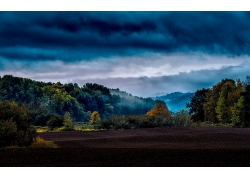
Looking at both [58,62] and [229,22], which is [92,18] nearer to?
[58,62]

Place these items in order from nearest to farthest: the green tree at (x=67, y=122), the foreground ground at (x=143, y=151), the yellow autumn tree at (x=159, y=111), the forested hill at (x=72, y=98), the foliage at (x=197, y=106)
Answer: the foreground ground at (x=143, y=151) → the forested hill at (x=72, y=98) → the green tree at (x=67, y=122) → the yellow autumn tree at (x=159, y=111) → the foliage at (x=197, y=106)

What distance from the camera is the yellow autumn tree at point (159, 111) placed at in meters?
19.3

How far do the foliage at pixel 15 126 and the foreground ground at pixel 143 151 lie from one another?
2.99ft

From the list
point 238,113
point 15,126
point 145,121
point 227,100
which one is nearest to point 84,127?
point 145,121

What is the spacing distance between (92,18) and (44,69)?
251 cm

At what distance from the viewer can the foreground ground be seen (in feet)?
38.8

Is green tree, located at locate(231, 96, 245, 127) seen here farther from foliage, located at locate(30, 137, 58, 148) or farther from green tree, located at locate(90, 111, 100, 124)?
foliage, located at locate(30, 137, 58, 148)

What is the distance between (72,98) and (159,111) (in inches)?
204

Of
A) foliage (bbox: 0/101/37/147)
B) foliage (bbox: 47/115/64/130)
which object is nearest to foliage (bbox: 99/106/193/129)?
foliage (bbox: 47/115/64/130)

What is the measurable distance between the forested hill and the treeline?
2811mm

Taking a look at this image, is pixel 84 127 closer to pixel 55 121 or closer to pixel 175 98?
pixel 55 121

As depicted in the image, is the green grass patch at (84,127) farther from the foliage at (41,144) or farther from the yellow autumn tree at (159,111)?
the foliage at (41,144)

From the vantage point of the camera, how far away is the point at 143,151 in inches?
507

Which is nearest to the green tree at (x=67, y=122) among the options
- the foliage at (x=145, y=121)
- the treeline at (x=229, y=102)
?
the foliage at (x=145, y=121)
